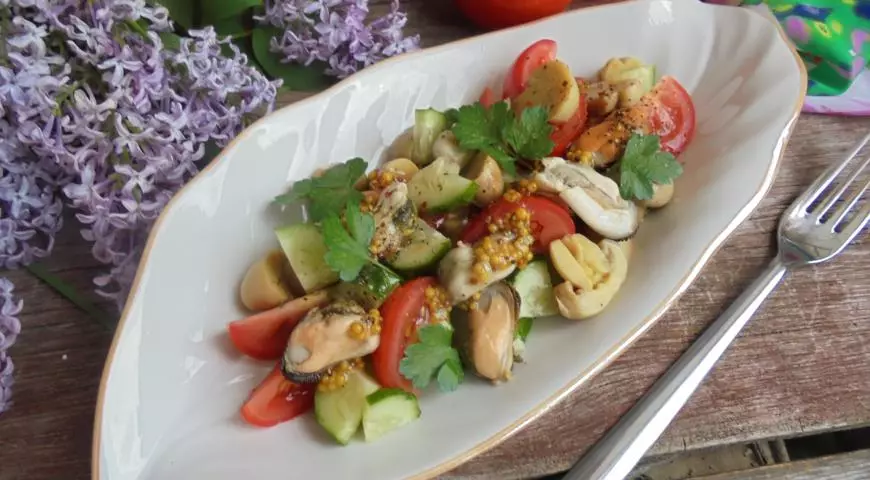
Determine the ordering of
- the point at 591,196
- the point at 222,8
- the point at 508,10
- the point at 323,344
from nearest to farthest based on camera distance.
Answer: the point at 323,344, the point at 591,196, the point at 222,8, the point at 508,10

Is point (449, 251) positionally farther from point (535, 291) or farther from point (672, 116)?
point (672, 116)

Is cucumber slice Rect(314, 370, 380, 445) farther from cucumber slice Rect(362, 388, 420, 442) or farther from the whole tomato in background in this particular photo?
the whole tomato in background

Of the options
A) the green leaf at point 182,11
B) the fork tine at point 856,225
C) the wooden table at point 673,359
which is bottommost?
the wooden table at point 673,359

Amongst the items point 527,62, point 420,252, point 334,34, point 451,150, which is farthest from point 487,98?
point 420,252

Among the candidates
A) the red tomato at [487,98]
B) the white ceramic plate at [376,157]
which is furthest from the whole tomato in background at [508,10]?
the red tomato at [487,98]

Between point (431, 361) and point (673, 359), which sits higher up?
point (431, 361)

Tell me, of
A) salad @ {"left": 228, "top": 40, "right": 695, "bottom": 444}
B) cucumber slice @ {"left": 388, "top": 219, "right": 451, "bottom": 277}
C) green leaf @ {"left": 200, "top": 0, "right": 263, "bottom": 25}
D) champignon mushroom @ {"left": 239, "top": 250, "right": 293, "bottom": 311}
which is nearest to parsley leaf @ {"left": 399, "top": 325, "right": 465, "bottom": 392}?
salad @ {"left": 228, "top": 40, "right": 695, "bottom": 444}

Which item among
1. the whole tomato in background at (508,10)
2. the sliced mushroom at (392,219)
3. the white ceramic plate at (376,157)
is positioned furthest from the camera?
the whole tomato in background at (508,10)

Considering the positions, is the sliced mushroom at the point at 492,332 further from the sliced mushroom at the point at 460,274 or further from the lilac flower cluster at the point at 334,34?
the lilac flower cluster at the point at 334,34
